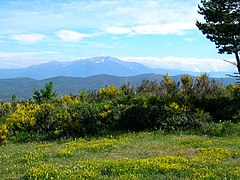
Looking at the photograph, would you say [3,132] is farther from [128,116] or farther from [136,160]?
[136,160]

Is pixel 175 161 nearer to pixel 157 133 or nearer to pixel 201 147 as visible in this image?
pixel 201 147

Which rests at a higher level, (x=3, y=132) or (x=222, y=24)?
(x=222, y=24)

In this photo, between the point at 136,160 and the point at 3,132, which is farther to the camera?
the point at 3,132

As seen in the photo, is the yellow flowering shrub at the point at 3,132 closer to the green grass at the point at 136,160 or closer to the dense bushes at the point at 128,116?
the dense bushes at the point at 128,116

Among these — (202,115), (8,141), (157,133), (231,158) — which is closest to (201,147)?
(231,158)

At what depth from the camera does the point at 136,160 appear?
35.4 feet

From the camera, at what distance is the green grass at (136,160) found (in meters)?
9.51

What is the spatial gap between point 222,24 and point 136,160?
36.5ft

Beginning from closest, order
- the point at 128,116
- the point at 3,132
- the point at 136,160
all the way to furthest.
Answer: the point at 136,160, the point at 3,132, the point at 128,116

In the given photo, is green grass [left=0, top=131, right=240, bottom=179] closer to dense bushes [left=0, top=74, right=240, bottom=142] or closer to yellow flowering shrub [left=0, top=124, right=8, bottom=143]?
dense bushes [left=0, top=74, right=240, bottom=142]

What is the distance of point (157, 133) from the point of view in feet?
55.4

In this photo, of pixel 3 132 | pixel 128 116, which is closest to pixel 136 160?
pixel 128 116

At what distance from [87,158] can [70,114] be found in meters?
7.59

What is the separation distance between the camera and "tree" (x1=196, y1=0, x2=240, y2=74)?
19.2 metres
